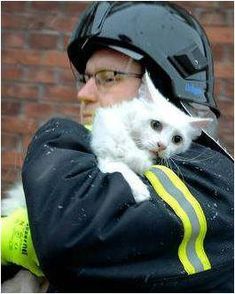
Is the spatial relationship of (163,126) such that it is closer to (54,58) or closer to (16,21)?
(54,58)

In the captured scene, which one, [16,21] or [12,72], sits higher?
[16,21]

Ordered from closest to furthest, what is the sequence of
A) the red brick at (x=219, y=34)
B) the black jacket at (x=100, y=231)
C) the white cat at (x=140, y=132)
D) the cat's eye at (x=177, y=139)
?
the black jacket at (x=100, y=231), the white cat at (x=140, y=132), the cat's eye at (x=177, y=139), the red brick at (x=219, y=34)

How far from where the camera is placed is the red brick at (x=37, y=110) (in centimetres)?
302

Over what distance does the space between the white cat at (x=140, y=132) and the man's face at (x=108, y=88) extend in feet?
0.11

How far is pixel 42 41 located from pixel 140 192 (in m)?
1.86

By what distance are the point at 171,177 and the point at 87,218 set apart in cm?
22

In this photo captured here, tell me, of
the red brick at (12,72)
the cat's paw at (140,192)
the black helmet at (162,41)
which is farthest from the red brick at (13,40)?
the cat's paw at (140,192)

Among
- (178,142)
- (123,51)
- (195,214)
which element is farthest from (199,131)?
(195,214)

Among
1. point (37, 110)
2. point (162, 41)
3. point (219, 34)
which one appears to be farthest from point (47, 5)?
point (162, 41)

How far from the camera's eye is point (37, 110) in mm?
3033

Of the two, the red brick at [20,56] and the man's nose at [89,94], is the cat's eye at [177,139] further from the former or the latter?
the red brick at [20,56]

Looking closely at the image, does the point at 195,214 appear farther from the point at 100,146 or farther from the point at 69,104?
the point at 69,104

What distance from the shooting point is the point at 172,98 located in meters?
1.74

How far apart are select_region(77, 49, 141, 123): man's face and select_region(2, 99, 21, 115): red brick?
135 centimetres
